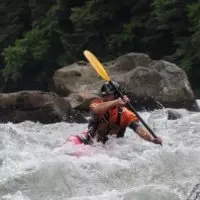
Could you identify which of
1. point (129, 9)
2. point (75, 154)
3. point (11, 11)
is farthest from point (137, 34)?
point (75, 154)

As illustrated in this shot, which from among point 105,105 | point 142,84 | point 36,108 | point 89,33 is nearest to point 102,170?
point 105,105

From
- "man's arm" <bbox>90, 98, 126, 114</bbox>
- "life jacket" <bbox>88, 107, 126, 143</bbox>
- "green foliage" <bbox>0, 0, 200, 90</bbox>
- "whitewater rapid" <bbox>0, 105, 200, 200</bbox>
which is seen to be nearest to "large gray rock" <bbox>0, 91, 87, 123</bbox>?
"whitewater rapid" <bbox>0, 105, 200, 200</bbox>

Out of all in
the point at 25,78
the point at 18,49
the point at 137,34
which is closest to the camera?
the point at 137,34

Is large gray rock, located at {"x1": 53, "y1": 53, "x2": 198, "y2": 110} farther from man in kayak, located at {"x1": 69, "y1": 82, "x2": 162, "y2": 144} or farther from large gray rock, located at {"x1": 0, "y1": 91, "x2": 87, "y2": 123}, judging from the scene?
man in kayak, located at {"x1": 69, "y1": 82, "x2": 162, "y2": 144}

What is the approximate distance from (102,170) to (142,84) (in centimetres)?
741

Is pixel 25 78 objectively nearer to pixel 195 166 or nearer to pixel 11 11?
pixel 11 11

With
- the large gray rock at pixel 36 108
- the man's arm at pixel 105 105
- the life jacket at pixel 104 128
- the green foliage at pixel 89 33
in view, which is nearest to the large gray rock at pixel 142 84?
the large gray rock at pixel 36 108

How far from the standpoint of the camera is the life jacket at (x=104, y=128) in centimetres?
727

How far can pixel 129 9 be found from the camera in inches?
864

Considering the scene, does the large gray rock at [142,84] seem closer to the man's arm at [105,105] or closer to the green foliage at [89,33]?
the green foliage at [89,33]

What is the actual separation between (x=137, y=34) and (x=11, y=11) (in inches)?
316

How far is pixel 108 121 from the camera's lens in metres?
7.27

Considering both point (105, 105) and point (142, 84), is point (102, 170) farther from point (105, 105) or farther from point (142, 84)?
point (142, 84)

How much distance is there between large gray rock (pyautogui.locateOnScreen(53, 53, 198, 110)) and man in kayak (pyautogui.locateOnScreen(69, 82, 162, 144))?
5662 millimetres
